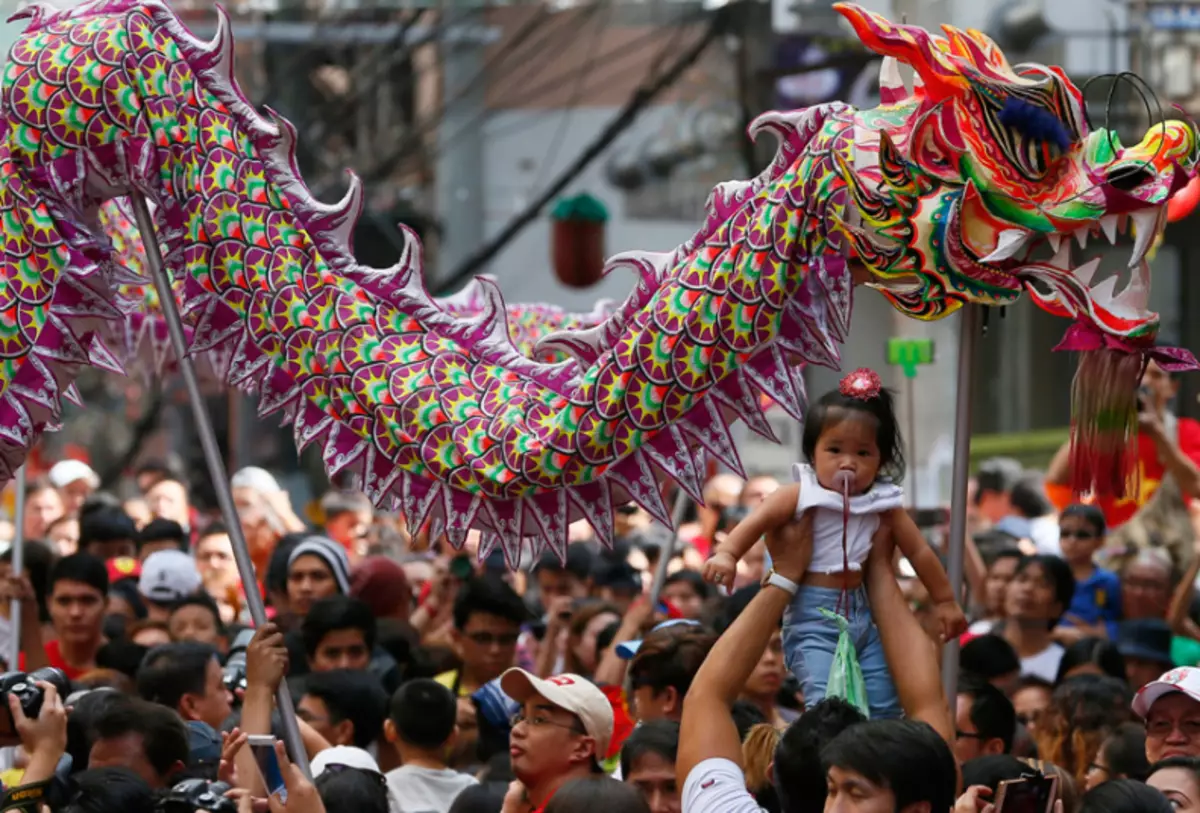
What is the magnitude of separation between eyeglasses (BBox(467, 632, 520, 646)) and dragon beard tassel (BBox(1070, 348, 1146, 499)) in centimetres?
297

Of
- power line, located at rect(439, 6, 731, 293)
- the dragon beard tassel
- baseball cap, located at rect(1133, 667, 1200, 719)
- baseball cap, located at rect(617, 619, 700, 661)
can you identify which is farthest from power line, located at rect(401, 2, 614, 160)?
the dragon beard tassel

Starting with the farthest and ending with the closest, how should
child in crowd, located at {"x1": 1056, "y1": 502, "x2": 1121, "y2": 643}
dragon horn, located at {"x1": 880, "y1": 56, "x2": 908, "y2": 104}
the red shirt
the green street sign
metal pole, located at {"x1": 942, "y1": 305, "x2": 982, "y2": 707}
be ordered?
the red shirt
child in crowd, located at {"x1": 1056, "y1": 502, "x2": 1121, "y2": 643}
the green street sign
dragon horn, located at {"x1": 880, "y1": 56, "x2": 908, "y2": 104}
metal pole, located at {"x1": 942, "y1": 305, "x2": 982, "y2": 707}

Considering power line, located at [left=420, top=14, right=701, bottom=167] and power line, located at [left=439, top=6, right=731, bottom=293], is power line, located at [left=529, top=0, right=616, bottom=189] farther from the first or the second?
power line, located at [left=439, top=6, right=731, bottom=293]

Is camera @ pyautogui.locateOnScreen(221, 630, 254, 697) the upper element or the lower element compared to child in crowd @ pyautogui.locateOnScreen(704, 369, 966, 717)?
lower

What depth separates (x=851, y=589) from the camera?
4.14 m

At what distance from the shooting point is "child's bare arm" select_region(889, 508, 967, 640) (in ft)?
13.8

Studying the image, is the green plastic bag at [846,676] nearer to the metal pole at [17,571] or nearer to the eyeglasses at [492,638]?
the eyeglasses at [492,638]

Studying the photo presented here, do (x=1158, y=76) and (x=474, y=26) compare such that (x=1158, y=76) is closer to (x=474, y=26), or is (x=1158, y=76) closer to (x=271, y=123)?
(x=474, y=26)

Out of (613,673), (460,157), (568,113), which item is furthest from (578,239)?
(613,673)

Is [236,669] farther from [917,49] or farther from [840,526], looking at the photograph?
[917,49]

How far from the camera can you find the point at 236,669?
573cm

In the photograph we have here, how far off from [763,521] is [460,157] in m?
15.2

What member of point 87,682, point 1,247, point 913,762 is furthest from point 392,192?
point 913,762

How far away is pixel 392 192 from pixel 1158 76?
22.9ft
